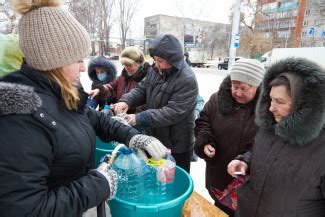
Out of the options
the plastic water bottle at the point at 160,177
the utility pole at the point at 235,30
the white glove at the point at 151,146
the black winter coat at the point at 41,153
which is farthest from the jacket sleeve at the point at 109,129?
the utility pole at the point at 235,30

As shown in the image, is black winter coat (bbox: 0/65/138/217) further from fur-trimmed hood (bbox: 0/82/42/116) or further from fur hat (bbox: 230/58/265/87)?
fur hat (bbox: 230/58/265/87)

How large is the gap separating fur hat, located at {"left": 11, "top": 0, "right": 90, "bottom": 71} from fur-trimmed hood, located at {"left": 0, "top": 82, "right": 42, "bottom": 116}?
0.62 feet

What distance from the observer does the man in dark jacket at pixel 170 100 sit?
6.68 ft

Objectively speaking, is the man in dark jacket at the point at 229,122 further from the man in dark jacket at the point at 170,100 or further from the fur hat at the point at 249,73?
the man in dark jacket at the point at 170,100

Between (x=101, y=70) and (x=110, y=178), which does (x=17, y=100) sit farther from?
(x=101, y=70)

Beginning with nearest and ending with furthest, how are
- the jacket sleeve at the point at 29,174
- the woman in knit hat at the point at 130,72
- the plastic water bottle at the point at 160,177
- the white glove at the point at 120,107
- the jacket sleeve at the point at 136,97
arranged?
the jacket sleeve at the point at 29,174 → the plastic water bottle at the point at 160,177 → the white glove at the point at 120,107 → the jacket sleeve at the point at 136,97 → the woman in knit hat at the point at 130,72

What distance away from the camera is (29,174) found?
817 mm

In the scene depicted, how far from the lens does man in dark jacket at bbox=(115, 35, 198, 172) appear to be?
2.04 meters

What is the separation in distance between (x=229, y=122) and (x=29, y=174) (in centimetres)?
143

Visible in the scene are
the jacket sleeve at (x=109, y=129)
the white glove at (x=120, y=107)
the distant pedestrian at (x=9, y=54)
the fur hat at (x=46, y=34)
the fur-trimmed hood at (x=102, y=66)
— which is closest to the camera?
the fur hat at (x=46, y=34)

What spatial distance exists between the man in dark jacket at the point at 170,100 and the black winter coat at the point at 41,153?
0.97 meters

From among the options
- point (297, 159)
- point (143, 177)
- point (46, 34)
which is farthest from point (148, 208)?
point (46, 34)

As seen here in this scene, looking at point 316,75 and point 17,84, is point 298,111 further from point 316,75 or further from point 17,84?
point 17,84

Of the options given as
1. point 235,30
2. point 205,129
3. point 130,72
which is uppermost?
point 235,30
